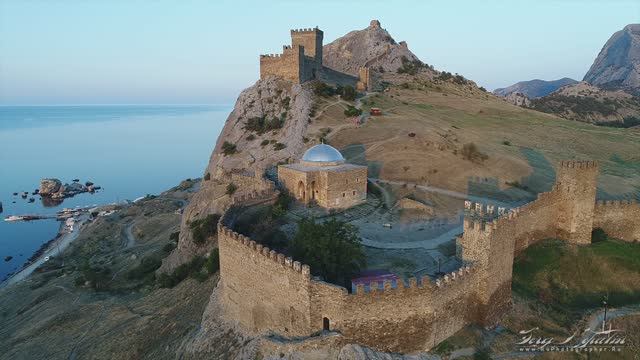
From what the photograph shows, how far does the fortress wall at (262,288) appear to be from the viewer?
17078 millimetres

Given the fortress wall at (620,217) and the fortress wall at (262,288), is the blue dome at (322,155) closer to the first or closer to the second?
the fortress wall at (262,288)

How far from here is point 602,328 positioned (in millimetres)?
19625

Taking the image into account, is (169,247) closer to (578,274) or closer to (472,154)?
(472,154)

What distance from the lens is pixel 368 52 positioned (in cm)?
9769

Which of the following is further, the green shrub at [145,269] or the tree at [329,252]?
the green shrub at [145,269]

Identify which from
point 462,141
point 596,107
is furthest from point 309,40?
point 596,107

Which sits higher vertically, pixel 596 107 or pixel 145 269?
pixel 596 107

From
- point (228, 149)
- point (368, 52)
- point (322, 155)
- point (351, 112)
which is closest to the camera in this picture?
point (322, 155)

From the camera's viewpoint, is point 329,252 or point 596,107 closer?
point 329,252

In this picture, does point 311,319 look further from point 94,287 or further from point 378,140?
point 378,140

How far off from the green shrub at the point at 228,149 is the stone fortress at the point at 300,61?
1306 cm

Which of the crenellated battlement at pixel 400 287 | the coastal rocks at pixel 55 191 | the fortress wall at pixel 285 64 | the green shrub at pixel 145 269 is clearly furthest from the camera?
the coastal rocks at pixel 55 191

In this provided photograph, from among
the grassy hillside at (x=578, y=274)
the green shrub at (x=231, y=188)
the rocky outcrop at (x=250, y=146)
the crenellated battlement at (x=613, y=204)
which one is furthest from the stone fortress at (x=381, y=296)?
the green shrub at (x=231, y=188)

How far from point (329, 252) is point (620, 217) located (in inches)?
707
